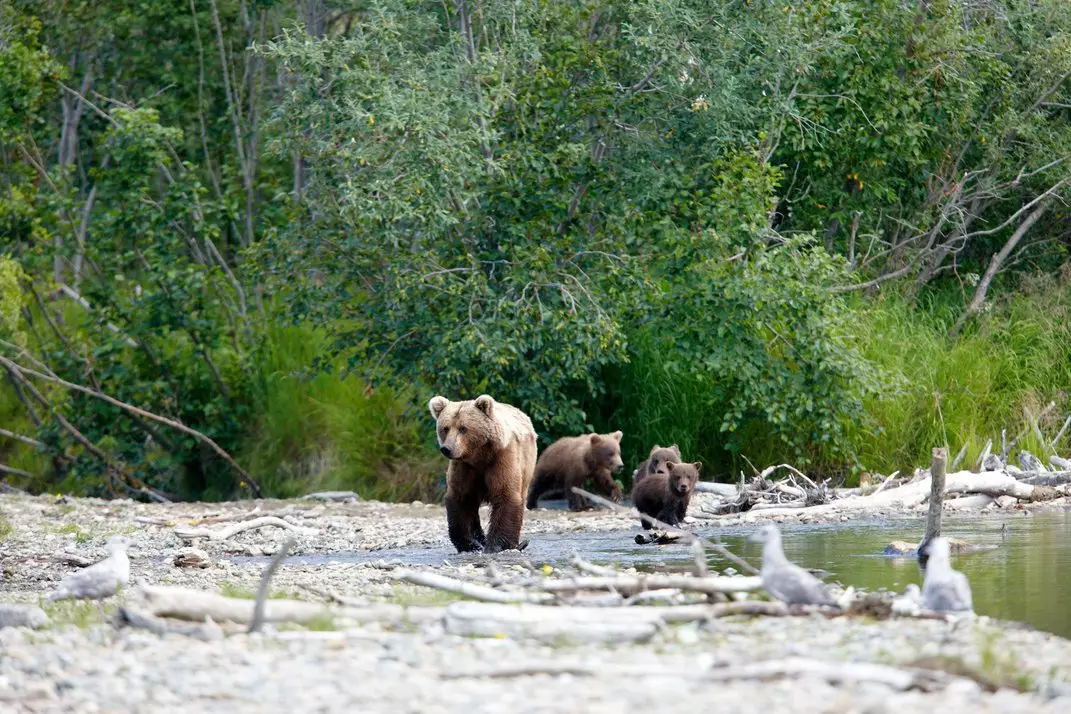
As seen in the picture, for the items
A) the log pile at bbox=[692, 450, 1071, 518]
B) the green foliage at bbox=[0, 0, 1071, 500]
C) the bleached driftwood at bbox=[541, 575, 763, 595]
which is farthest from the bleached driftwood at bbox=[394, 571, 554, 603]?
the green foliage at bbox=[0, 0, 1071, 500]

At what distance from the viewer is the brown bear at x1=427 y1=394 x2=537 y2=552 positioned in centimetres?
956

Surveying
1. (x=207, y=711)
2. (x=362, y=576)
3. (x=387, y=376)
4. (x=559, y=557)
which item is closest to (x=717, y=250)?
(x=387, y=376)

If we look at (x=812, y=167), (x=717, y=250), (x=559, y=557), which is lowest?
(x=559, y=557)

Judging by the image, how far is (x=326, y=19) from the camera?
758 inches

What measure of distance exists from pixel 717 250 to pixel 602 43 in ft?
8.28

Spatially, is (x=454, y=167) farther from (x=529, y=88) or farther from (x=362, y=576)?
(x=362, y=576)

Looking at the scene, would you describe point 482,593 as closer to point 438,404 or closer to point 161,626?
point 161,626

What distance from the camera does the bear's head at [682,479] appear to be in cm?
1130

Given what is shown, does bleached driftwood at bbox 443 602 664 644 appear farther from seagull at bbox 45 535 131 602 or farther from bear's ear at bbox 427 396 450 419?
bear's ear at bbox 427 396 450 419

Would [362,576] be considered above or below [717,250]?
below

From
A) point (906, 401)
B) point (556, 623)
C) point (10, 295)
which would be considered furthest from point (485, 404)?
point (10, 295)

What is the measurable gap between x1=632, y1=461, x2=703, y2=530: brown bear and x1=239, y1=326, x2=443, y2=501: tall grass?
11.5 ft

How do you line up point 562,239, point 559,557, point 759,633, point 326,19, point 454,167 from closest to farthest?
point 759,633 → point 559,557 → point 454,167 → point 562,239 → point 326,19

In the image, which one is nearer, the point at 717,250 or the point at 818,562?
the point at 818,562
